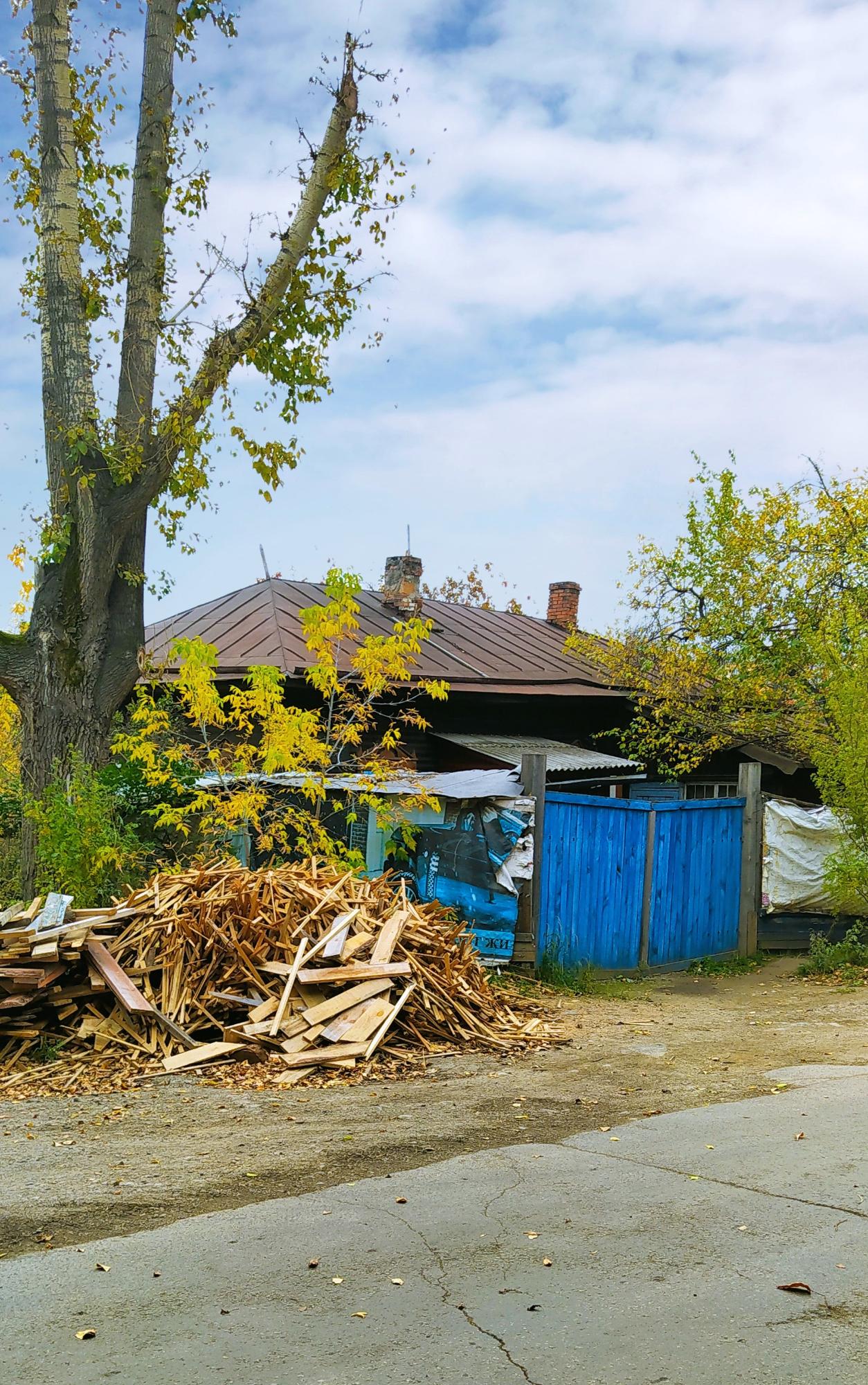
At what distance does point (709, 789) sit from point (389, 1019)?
580 inches

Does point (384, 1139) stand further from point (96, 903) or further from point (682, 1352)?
point (96, 903)

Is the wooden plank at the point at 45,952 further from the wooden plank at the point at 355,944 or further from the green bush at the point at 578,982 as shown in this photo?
the green bush at the point at 578,982

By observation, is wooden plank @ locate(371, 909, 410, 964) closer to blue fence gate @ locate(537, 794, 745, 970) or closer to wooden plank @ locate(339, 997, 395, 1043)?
wooden plank @ locate(339, 997, 395, 1043)

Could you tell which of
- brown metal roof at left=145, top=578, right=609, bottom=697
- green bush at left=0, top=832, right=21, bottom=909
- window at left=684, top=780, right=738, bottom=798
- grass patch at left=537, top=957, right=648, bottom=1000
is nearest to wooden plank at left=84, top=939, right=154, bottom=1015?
green bush at left=0, top=832, right=21, bottom=909

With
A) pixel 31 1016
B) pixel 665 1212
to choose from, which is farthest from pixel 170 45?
pixel 665 1212

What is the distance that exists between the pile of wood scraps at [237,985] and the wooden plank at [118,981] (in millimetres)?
11

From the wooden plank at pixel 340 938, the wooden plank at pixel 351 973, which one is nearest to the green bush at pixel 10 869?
the wooden plank at pixel 340 938

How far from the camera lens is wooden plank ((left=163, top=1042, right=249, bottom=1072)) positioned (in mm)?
8008

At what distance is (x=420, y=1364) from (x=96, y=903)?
7441 mm

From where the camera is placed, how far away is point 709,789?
72.7 ft

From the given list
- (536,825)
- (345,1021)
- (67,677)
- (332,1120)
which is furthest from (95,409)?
(332,1120)

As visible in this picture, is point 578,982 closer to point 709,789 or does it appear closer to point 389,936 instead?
point 389,936

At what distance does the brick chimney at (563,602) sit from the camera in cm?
2606

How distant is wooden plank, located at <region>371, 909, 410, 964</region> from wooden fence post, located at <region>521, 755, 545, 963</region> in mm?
2253
